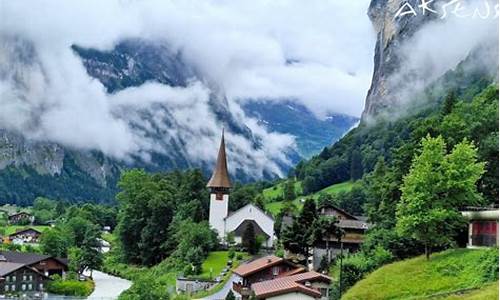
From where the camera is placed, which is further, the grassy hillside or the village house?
the village house

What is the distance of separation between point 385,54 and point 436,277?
110 m

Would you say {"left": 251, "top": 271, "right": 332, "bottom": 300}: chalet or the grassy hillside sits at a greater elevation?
the grassy hillside

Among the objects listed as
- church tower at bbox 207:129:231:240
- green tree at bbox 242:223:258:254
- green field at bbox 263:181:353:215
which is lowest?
green tree at bbox 242:223:258:254

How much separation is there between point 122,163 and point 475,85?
13006 centimetres

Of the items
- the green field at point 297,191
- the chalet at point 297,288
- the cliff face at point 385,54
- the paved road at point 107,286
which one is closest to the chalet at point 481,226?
the chalet at point 297,288

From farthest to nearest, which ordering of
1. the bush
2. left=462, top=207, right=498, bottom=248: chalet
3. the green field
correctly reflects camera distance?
the green field
the bush
left=462, top=207, right=498, bottom=248: chalet

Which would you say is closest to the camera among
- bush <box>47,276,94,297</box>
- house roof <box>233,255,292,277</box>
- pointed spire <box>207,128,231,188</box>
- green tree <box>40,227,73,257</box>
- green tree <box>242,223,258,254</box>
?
house roof <box>233,255,292,277</box>

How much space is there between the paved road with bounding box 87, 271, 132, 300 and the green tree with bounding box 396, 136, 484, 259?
74.9ft

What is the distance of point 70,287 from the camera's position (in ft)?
156

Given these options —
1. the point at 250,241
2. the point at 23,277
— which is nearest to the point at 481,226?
the point at 250,241

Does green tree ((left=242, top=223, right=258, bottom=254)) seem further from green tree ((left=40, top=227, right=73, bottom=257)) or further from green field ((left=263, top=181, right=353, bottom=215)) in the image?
green field ((left=263, top=181, right=353, bottom=215))

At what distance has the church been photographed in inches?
2148

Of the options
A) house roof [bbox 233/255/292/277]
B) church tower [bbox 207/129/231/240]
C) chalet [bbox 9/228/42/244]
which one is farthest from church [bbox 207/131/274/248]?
chalet [bbox 9/228/42/244]

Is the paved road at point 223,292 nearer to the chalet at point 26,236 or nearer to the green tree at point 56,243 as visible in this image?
the green tree at point 56,243
